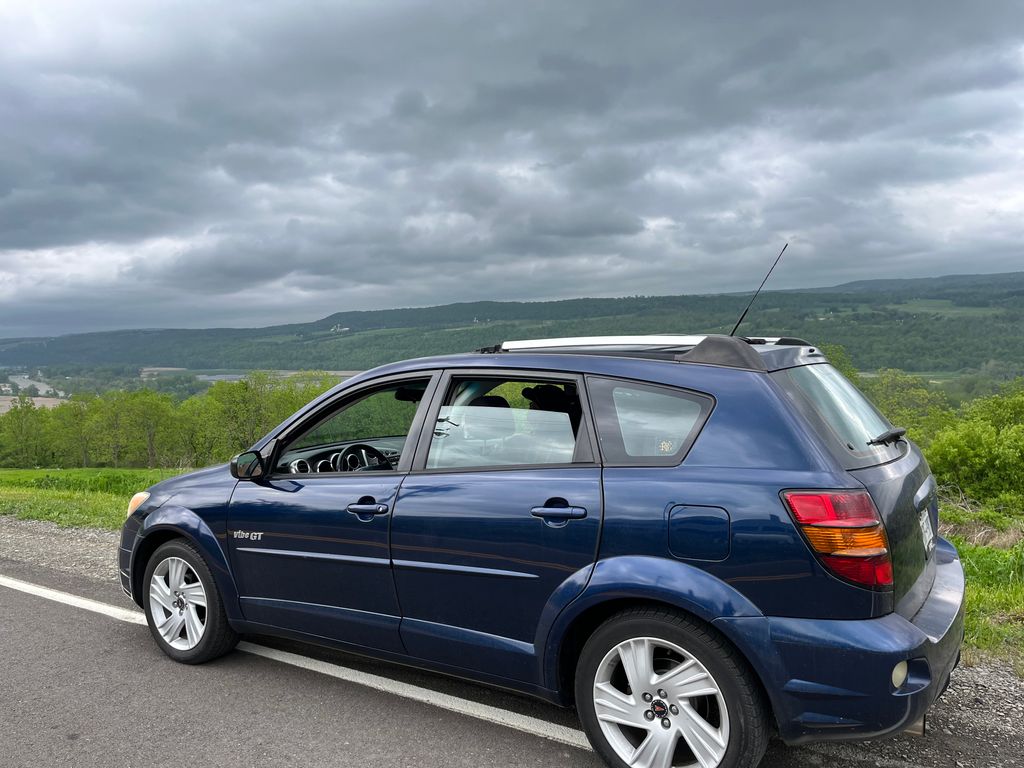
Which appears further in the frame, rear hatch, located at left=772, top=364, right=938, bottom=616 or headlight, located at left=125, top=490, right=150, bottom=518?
headlight, located at left=125, top=490, right=150, bottom=518

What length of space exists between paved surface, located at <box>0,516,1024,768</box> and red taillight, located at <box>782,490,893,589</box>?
3.18 feet

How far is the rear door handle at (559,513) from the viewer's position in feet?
9.86

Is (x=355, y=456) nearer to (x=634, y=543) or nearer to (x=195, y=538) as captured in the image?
(x=195, y=538)

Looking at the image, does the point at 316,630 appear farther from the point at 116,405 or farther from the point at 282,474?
the point at 116,405

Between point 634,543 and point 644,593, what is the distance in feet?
0.59

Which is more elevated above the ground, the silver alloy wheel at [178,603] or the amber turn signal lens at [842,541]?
the amber turn signal lens at [842,541]

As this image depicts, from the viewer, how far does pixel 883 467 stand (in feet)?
9.72

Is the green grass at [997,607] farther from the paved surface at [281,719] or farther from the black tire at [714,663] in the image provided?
the black tire at [714,663]

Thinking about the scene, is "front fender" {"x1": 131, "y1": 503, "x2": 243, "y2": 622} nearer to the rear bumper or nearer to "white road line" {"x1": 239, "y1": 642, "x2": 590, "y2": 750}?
"white road line" {"x1": 239, "y1": 642, "x2": 590, "y2": 750}

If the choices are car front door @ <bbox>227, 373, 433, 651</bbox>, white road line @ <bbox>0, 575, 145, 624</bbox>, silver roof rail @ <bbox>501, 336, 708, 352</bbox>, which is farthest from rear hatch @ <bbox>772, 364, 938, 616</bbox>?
white road line @ <bbox>0, 575, 145, 624</bbox>

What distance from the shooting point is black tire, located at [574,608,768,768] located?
8.90ft

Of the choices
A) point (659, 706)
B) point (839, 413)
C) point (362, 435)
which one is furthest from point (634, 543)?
point (362, 435)

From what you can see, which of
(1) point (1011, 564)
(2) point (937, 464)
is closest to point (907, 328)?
(2) point (937, 464)

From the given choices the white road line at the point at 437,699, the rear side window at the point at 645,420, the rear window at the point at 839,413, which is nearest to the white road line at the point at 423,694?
the white road line at the point at 437,699
